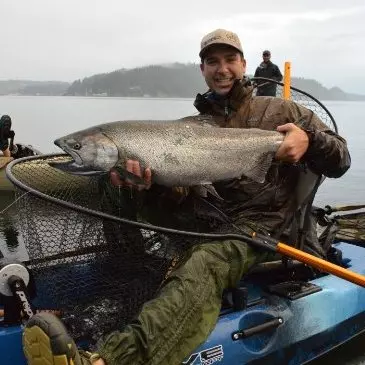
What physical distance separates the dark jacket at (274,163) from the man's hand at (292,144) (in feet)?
0.26

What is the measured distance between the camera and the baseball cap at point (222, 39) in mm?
4250

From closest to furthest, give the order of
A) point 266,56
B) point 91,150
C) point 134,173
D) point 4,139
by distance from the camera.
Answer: point 91,150
point 134,173
point 4,139
point 266,56

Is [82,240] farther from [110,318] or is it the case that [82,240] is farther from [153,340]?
[153,340]

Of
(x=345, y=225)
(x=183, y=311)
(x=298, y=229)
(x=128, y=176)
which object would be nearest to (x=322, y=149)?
(x=298, y=229)

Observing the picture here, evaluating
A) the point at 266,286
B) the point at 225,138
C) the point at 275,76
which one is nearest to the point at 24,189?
the point at 225,138

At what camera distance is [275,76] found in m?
14.8

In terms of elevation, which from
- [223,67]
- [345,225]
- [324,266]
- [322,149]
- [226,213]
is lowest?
[345,225]

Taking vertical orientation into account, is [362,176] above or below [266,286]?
below

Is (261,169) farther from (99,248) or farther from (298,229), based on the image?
(99,248)

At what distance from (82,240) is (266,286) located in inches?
59.3

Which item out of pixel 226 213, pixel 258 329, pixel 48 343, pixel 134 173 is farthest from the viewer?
pixel 226 213

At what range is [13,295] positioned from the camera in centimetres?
340

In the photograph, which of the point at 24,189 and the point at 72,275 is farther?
the point at 72,275

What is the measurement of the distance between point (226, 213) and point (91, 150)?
4.25ft
